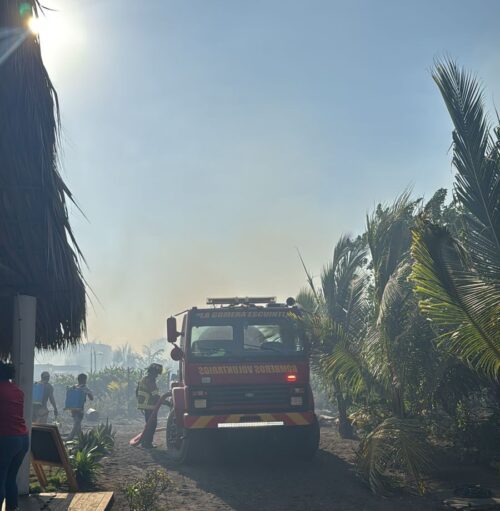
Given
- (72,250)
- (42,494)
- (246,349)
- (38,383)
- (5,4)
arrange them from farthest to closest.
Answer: (38,383)
(246,349)
(72,250)
(42,494)
(5,4)

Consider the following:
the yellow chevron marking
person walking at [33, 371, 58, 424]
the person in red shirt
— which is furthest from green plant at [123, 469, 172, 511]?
person walking at [33, 371, 58, 424]

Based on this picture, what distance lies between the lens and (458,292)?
7188mm

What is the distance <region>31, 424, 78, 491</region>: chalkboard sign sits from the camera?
7.46m

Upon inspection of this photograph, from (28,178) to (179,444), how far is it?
645 cm

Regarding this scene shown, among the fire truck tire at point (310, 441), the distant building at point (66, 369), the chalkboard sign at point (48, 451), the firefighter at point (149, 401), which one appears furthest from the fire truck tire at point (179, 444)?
the distant building at point (66, 369)

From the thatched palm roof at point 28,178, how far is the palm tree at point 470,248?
14.7 ft

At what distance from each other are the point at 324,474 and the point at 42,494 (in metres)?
4.55

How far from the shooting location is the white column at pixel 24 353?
6.93 meters

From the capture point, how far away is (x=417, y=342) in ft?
31.0

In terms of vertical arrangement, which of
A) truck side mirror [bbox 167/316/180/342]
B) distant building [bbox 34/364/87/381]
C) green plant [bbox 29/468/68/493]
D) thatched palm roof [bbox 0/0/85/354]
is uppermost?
distant building [bbox 34/364/87/381]

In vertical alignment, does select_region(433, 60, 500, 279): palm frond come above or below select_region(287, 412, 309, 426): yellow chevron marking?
above

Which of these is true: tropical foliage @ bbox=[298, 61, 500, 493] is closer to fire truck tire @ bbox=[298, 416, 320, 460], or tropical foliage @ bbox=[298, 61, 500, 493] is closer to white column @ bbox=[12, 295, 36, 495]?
fire truck tire @ bbox=[298, 416, 320, 460]

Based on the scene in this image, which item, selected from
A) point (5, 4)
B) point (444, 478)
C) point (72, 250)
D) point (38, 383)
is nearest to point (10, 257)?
point (72, 250)

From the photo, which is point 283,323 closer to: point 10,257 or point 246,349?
point 246,349
